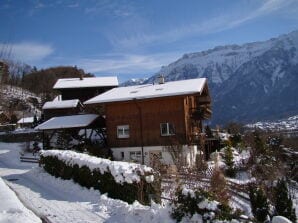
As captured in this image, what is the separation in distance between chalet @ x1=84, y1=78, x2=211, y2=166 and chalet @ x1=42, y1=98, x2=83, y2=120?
1852cm

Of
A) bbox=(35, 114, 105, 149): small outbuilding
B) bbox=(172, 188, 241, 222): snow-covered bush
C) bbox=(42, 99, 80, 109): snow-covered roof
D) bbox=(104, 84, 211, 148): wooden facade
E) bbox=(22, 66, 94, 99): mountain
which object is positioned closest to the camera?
bbox=(172, 188, 241, 222): snow-covered bush

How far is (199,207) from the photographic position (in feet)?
35.7

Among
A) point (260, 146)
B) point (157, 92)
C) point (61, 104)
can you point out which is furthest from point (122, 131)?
point (61, 104)

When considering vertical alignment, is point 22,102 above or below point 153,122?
above

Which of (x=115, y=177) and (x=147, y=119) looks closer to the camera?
(x=115, y=177)

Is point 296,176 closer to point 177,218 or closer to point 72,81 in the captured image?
point 177,218

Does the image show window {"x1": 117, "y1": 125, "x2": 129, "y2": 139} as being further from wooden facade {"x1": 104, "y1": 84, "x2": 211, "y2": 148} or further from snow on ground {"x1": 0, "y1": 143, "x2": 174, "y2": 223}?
snow on ground {"x1": 0, "y1": 143, "x2": 174, "y2": 223}

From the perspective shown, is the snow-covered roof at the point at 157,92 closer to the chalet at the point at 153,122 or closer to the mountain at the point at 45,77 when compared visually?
the chalet at the point at 153,122

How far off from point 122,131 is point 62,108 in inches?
855

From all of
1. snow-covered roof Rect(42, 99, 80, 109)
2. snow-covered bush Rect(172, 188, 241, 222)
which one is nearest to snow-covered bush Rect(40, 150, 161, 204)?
snow-covered bush Rect(172, 188, 241, 222)

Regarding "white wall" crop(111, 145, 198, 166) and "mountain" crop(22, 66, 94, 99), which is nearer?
"white wall" crop(111, 145, 198, 166)

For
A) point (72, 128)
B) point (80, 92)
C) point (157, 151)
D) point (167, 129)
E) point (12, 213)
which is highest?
point (80, 92)

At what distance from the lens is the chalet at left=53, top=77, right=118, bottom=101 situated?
61000 mm

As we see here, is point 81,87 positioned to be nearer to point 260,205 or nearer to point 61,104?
point 61,104
